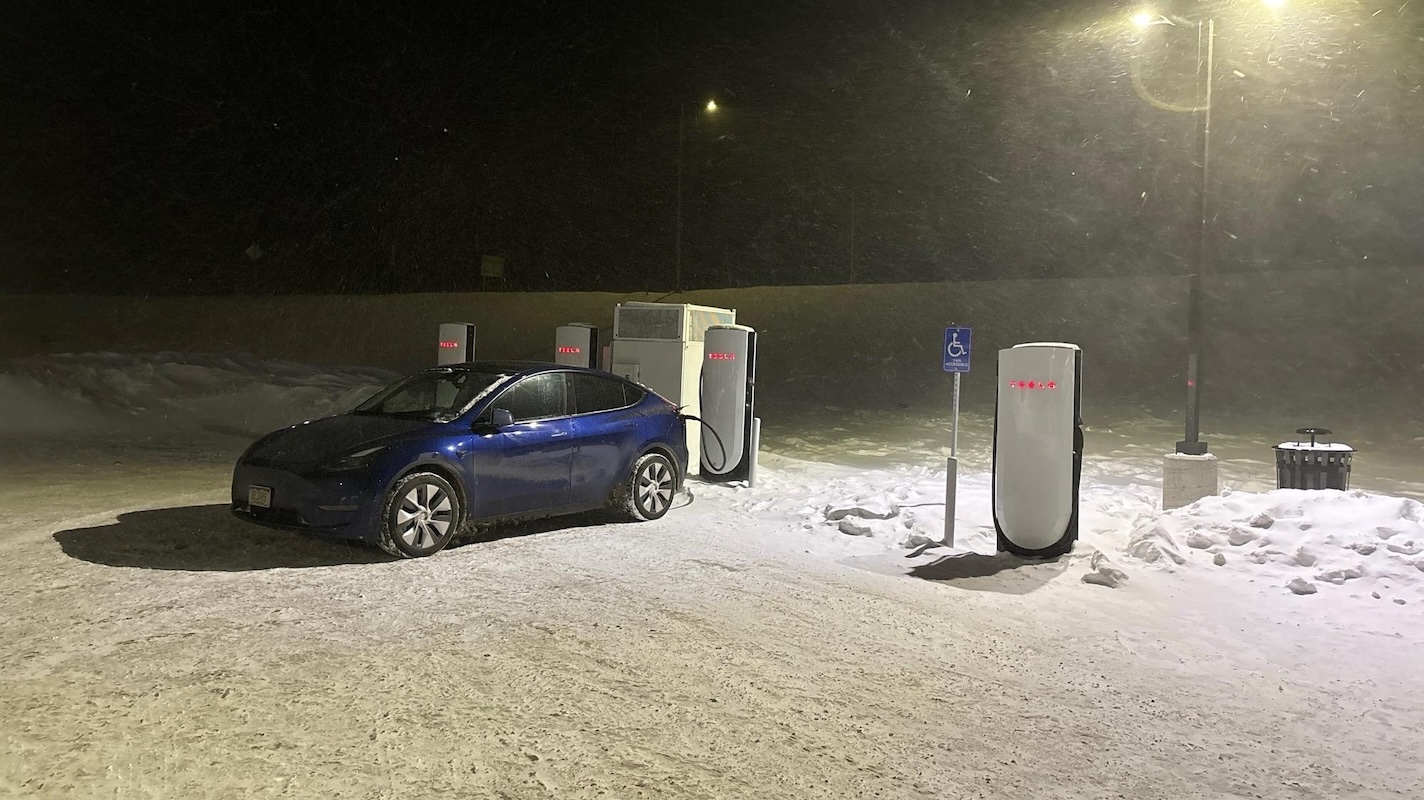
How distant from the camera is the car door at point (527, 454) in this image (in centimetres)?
745

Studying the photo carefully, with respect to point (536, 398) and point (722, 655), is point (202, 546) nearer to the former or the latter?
point (536, 398)

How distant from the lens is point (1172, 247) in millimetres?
31797

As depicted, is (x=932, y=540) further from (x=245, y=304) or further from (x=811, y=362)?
(x=245, y=304)

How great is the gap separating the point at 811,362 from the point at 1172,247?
12.6 metres

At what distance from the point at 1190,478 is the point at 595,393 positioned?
241 inches

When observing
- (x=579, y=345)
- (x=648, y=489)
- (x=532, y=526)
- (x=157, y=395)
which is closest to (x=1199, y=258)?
(x=648, y=489)

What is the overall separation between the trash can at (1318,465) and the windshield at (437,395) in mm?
7918

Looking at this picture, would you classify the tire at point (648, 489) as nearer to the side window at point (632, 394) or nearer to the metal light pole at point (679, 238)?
the side window at point (632, 394)

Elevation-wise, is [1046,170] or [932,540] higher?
[1046,170]

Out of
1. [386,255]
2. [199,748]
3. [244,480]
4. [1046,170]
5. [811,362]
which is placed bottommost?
[199,748]

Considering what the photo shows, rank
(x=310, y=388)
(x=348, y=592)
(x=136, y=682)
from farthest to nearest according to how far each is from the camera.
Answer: (x=310, y=388) < (x=348, y=592) < (x=136, y=682)

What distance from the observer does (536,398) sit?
26.6 feet

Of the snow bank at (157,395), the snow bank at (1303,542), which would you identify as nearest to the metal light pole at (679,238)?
the snow bank at (157,395)

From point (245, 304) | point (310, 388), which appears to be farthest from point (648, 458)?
point (245, 304)
